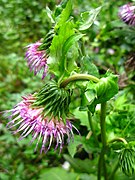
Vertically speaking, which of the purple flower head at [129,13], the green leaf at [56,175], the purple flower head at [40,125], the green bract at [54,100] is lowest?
the green leaf at [56,175]

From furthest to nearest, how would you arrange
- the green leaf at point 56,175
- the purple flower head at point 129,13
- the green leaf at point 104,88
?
the green leaf at point 56,175 < the purple flower head at point 129,13 < the green leaf at point 104,88

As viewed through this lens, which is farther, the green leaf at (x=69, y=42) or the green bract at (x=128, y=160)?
the green bract at (x=128, y=160)

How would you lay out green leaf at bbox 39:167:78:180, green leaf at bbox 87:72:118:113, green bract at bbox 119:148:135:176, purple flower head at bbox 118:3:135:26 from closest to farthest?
green leaf at bbox 87:72:118:113, green bract at bbox 119:148:135:176, purple flower head at bbox 118:3:135:26, green leaf at bbox 39:167:78:180

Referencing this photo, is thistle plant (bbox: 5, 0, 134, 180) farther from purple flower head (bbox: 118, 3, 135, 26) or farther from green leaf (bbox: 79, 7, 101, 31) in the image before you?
purple flower head (bbox: 118, 3, 135, 26)

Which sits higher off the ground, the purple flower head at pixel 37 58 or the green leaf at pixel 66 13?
the green leaf at pixel 66 13

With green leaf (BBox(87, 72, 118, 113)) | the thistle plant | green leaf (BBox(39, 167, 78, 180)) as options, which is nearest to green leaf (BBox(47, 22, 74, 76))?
the thistle plant

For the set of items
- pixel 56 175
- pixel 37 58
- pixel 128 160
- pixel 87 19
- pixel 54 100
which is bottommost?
pixel 56 175

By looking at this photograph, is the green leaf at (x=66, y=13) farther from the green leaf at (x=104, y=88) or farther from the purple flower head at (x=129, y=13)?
the purple flower head at (x=129, y=13)

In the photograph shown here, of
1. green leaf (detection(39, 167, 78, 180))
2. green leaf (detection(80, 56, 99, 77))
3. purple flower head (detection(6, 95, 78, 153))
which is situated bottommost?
green leaf (detection(39, 167, 78, 180))

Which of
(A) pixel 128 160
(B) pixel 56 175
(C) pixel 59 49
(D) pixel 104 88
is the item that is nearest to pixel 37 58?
(C) pixel 59 49

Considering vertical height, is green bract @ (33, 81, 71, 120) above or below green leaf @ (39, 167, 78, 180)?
above

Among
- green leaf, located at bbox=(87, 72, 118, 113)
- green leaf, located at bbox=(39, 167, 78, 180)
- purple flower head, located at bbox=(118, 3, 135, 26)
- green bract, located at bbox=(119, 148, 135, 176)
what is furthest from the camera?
green leaf, located at bbox=(39, 167, 78, 180)

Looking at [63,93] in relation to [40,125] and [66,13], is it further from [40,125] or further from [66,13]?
[66,13]

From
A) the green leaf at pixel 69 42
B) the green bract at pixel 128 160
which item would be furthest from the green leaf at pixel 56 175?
Result: the green leaf at pixel 69 42
